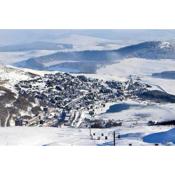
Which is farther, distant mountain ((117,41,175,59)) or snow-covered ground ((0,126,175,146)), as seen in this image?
distant mountain ((117,41,175,59))

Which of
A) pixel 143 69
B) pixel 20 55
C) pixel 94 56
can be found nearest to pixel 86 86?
pixel 94 56

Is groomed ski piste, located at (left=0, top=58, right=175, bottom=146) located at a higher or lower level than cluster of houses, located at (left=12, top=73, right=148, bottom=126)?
lower

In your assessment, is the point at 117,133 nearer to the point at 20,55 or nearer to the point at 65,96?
the point at 65,96

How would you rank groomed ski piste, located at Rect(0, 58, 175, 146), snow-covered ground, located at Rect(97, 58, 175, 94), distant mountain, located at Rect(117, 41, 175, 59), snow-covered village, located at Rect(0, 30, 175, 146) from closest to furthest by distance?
groomed ski piste, located at Rect(0, 58, 175, 146) → snow-covered village, located at Rect(0, 30, 175, 146) → snow-covered ground, located at Rect(97, 58, 175, 94) → distant mountain, located at Rect(117, 41, 175, 59)

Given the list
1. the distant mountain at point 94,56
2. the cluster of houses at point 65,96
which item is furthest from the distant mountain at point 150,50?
the cluster of houses at point 65,96

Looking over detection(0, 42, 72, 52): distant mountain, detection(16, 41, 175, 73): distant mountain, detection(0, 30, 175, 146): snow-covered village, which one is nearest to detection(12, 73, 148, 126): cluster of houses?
detection(0, 30, 175, 146): snow-covered village

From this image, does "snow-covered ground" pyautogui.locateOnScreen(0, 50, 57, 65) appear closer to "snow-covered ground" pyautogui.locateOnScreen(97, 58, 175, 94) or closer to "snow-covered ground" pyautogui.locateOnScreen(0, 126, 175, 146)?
"snow-covered ground" pyautogui.locateOnScreen(97, 58, 175, 94)
